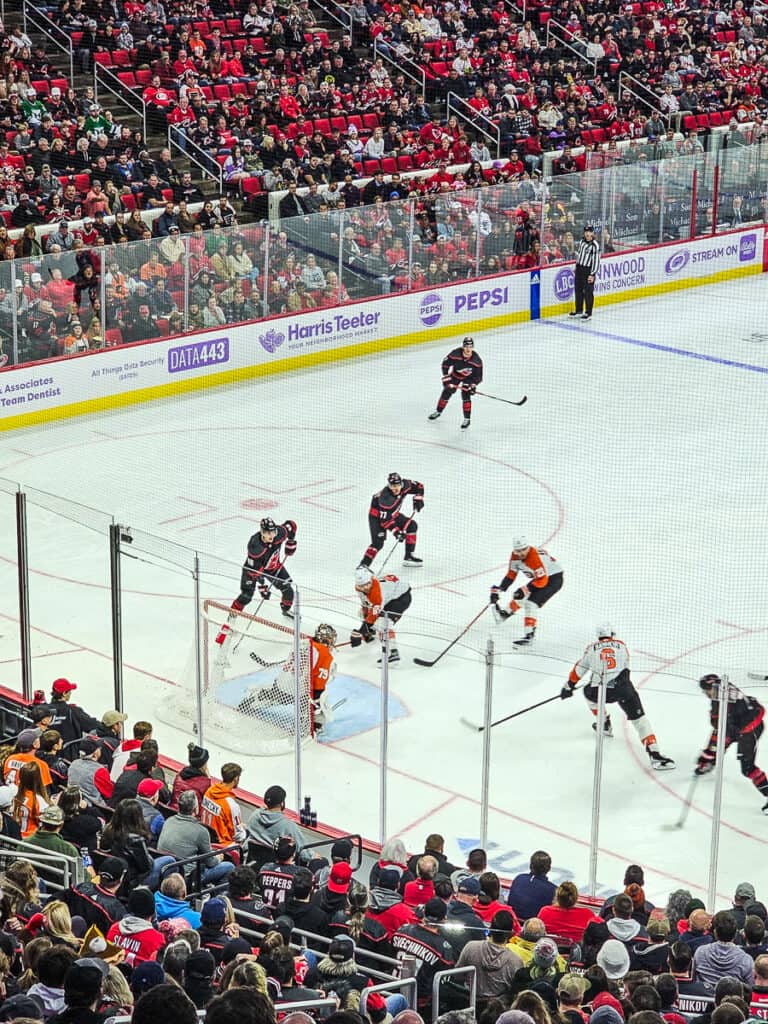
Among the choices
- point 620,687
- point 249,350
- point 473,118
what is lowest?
point 249,350

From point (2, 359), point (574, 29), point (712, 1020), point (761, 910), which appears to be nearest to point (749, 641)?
point (761, 910)

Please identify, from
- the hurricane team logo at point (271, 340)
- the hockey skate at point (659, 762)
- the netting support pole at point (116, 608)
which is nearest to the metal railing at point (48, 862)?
the netting support pole at point (116, 608)

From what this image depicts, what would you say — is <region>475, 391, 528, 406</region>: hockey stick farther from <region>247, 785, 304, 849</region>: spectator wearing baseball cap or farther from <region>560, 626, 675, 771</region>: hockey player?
<region>247, 785, 304, 849</region>: spectator wearing baseball cap

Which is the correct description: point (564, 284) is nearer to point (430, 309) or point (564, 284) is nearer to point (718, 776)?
point (430, 309)

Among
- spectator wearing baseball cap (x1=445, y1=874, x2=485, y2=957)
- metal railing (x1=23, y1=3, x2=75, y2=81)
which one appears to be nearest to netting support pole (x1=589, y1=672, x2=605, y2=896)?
spectator wearing baseball cap (x1=445, y1=874, x2=485, y2=957)

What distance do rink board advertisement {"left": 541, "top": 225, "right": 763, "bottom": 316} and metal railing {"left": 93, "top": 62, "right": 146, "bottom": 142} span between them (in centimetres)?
646

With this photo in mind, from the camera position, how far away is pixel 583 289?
75.9ft

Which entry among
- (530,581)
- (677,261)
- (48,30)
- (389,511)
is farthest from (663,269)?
(530,581)

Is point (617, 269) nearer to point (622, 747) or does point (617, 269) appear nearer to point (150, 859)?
point (622, 747)

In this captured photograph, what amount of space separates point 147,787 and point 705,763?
137 inches

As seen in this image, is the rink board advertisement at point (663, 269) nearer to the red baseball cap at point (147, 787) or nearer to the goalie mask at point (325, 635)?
the goalie mask at point (325, 635)

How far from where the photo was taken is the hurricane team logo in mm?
20266

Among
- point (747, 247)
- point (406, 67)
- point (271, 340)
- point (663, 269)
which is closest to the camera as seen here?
point (271, 340)

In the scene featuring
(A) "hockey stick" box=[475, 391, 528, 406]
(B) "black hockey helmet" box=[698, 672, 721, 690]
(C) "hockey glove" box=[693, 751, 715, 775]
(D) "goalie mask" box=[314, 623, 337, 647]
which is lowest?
(A) "hockey stick" box=[475, 391, 528, 406]
